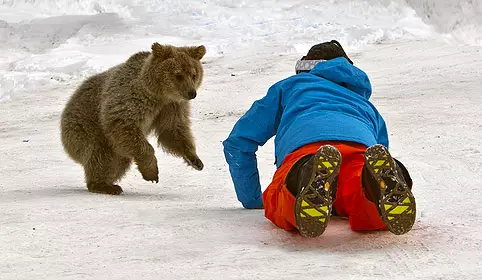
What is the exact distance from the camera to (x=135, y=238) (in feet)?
11.5

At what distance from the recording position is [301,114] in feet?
12.7

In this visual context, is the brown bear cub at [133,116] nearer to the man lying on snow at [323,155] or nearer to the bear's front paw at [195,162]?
the bear's front paw at [195,162]

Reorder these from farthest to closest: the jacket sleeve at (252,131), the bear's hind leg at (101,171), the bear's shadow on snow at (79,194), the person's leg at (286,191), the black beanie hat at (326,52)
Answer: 1. the bear's hind leg at (101,171)
2. the bear's shadow on snow at (79,194)
3. the black beanie hat at (326,52)
4. the jacket sleeve at (252,131)
5. the person's leg at (286,191)

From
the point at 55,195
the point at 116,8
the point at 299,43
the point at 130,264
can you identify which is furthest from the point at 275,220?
the point at 116,8

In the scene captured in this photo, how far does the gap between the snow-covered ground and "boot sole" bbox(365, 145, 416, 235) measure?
0.11 meters

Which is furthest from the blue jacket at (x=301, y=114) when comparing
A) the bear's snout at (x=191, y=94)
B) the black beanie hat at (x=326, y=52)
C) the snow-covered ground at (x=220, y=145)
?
the bear's snout at (x=191, y=94)

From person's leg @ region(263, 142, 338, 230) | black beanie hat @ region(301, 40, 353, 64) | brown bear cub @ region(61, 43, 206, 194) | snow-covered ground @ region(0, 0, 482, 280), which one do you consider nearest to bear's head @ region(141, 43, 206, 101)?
brown bear cub @ region(61, 43, 206, 194)

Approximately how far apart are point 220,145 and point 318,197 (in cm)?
458

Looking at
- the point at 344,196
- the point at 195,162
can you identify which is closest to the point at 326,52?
the point at 344,196

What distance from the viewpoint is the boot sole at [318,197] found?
311cm

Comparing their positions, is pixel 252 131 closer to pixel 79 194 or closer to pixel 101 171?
pixel 79 194

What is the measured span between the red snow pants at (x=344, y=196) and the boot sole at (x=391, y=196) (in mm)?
247

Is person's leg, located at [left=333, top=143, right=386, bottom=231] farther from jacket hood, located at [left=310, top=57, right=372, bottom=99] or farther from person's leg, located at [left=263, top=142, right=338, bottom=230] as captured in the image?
jacket hood, located at [left=310, top=57, right=372, bottom=99]

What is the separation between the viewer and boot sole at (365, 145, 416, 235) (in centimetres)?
309
